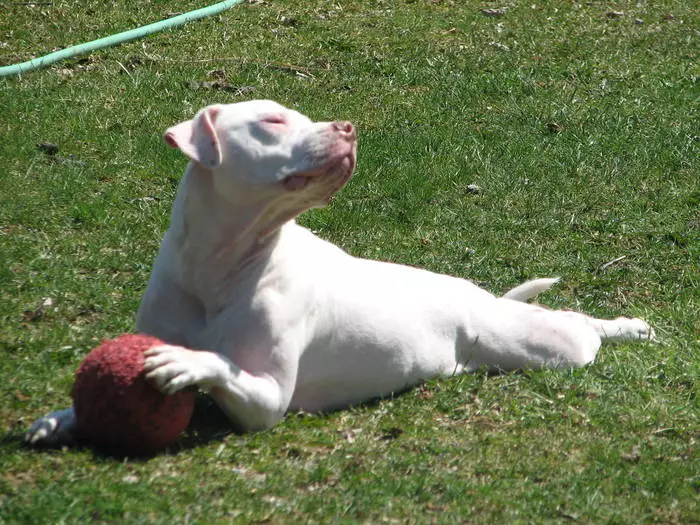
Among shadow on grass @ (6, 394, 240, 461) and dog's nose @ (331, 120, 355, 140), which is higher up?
dog's nose @ (331, 120, 355, 140)

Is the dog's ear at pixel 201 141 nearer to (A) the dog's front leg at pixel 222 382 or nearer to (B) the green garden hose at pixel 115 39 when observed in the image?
(A) the dog's front leg at pixel 222 382

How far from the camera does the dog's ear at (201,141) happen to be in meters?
4.85

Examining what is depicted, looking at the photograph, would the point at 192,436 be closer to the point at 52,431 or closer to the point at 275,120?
the point at 52,431

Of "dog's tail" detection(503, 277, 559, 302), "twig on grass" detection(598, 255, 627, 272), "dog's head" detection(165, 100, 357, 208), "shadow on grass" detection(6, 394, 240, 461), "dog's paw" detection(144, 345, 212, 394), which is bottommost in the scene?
"twig on grass" detection(598, 255, 627, 272)

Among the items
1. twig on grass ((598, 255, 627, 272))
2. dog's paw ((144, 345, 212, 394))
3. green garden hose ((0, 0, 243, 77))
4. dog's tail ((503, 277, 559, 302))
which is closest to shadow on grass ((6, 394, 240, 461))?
dog's paw ((144, 345, 212, 394))

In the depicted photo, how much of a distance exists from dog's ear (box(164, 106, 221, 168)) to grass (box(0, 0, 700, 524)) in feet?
3.73

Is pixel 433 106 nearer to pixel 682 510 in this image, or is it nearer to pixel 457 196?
pixel 457 196

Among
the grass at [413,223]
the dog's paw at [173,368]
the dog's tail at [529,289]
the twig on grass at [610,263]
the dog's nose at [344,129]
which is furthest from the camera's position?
the twig on grass at [610,263]

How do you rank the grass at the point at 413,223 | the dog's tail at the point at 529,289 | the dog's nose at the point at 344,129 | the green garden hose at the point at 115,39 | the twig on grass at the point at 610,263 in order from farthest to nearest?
the green garden hose at the point at 115,39 → the twig on grass at the point at 610,263 → the dog's tail at the point at 529,289 → the dog's nose at the point at 344,129 → the grass at the point at 413,223

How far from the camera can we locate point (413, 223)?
824cm

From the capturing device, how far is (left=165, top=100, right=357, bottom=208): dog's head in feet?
16.0

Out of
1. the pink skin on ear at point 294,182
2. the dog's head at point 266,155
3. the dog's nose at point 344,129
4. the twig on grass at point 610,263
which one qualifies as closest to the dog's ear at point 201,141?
the dog's head at point 266,155

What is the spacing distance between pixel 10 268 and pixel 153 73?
13.0ft

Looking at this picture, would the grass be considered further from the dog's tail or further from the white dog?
the dog's tail
